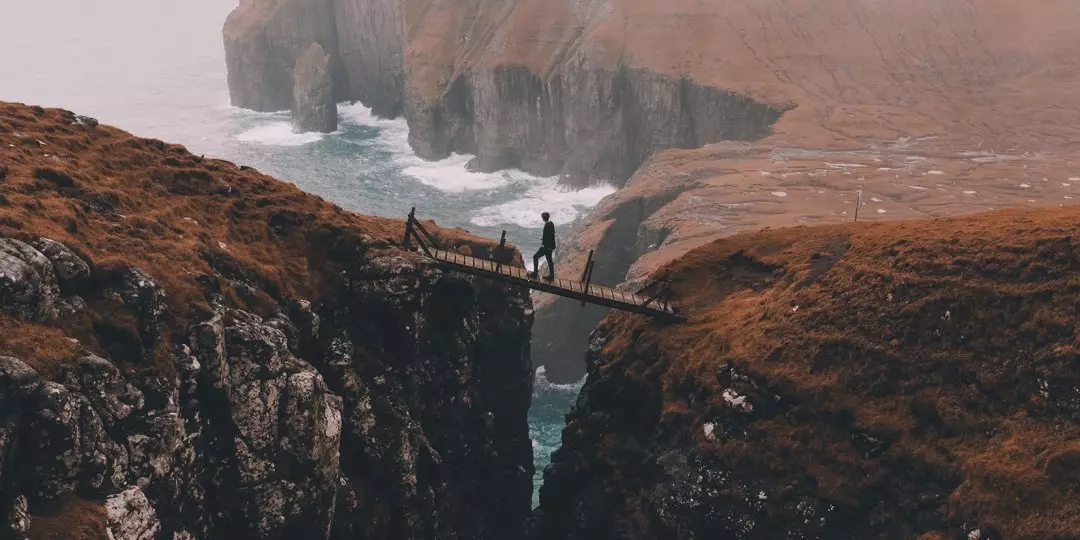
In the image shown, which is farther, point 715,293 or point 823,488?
point 715,293

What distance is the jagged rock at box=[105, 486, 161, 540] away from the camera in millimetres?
25703

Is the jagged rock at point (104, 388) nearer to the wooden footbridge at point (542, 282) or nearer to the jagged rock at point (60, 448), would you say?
the jagged rock at point (60, 448)

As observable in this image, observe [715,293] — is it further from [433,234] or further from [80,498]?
[80,498]

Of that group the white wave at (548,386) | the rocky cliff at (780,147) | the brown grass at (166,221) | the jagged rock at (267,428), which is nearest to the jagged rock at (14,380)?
the brown grass at (166,221)

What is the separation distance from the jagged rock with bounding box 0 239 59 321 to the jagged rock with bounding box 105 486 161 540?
7.23 m

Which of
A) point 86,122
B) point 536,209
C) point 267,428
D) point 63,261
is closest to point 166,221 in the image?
point 63,261

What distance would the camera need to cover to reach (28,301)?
91.6ft

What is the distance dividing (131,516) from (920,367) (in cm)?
3568

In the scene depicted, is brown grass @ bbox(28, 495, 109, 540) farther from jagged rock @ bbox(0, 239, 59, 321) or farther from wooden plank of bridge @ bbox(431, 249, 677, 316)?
wooden plank of bridge @ bbox(431, 249, 677, 316)

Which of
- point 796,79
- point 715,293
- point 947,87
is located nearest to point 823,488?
point 715,293

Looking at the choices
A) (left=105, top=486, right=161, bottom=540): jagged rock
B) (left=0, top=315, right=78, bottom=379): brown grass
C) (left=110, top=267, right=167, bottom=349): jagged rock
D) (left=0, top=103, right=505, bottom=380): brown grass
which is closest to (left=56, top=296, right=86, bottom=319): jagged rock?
(left=0, top=103, right=505, bottom=380): brown grass

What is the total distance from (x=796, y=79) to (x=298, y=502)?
185377mm

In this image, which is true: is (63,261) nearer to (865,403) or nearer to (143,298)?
(143,298)

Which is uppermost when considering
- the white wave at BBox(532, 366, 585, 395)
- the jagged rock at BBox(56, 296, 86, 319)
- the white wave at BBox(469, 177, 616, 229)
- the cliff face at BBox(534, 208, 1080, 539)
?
the jagged rock at BBox(56, 296, 86, 319)
